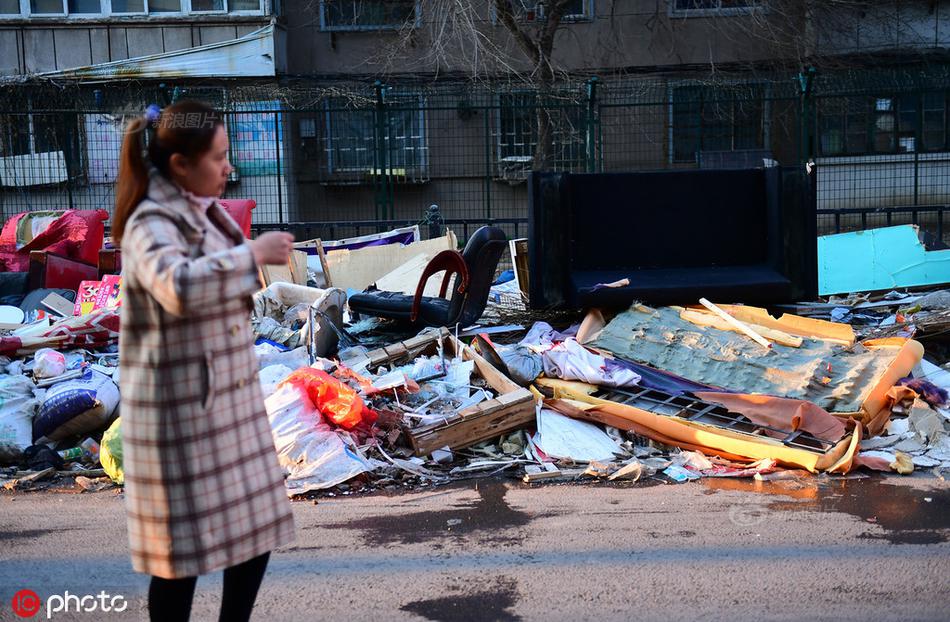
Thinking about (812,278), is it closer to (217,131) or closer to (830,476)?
(830,476)

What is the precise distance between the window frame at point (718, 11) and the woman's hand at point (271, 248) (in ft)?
56.6

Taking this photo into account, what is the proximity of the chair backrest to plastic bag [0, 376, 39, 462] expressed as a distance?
10.2 ft

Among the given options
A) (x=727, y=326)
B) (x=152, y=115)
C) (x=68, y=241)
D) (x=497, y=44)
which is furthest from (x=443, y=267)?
(x=497, y=44)

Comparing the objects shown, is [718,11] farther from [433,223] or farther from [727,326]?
[727,326]

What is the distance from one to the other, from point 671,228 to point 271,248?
6431 millimetres

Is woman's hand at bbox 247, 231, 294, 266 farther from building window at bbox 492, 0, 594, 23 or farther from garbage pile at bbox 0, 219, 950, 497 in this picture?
building window at bbox 492, 0, 594, 23

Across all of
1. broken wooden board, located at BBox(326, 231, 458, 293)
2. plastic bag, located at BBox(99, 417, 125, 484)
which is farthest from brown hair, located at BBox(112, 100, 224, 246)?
broken wooden board, located at BBox(326, 231, 458, 293)

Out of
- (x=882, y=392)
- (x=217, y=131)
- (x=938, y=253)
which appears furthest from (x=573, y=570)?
(x=938, y=253)

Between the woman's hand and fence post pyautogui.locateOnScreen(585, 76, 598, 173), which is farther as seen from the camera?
fence post pyautogui.locateOnScreen(585, 76, 598, 173)

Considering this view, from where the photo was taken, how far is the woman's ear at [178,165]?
2465 mm

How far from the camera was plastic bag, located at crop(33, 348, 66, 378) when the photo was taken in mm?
6680

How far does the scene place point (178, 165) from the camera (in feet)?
8.11

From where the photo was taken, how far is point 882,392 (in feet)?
19.4

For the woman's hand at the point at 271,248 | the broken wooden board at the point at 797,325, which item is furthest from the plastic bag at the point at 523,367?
the woman's hand at the point at 271,248
